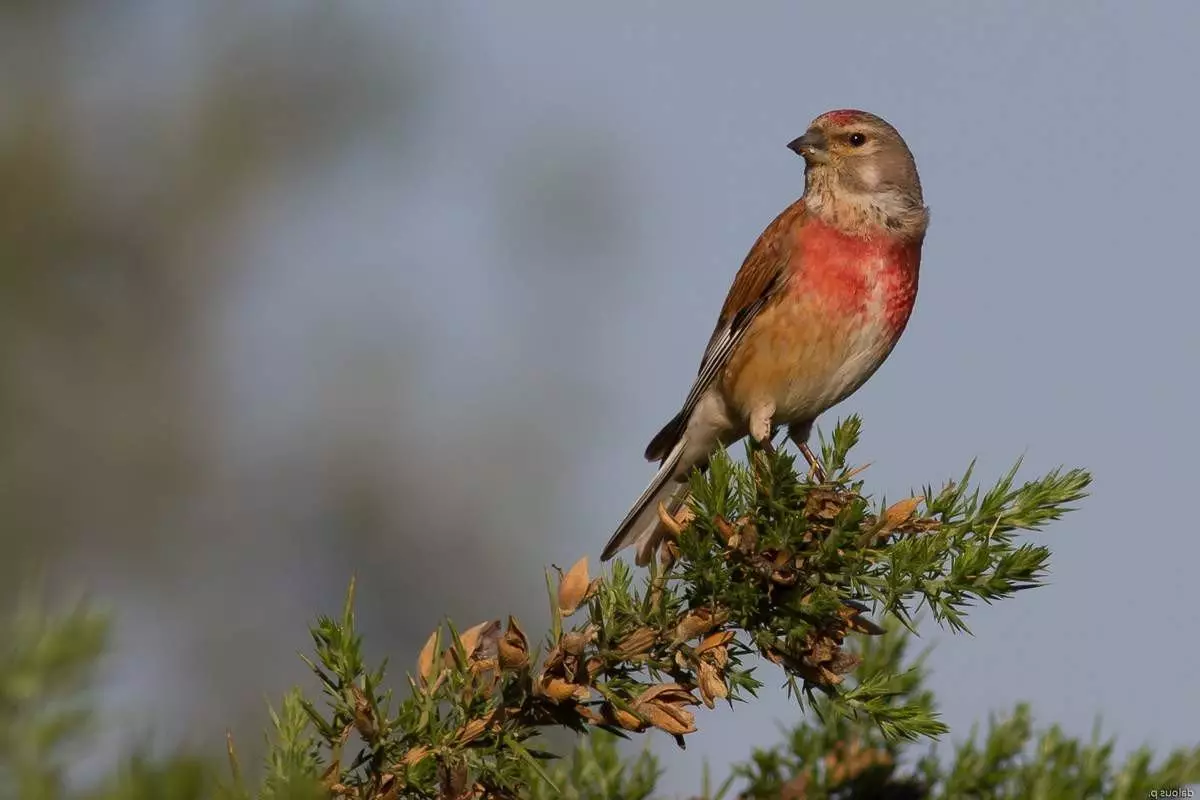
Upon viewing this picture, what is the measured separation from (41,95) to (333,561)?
4.97 metres

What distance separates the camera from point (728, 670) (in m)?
2.62

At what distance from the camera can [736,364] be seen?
17.7 feet

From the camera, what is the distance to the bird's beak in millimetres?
5637

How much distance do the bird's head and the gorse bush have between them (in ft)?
7.82

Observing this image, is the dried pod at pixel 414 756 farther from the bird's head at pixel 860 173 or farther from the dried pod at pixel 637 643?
the bird's head at pixel 860 173

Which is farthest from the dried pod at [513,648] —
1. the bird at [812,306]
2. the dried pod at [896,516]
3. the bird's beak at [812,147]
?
the bird's beak at [812,147]

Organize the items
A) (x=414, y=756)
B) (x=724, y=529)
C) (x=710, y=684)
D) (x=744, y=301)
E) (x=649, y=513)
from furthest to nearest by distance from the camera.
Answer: (x=744, y=301) → (x=649, y=513) → (x=724, y=529) → (x=710, y=684) → (x=414, y=756)

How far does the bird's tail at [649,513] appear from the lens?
4684 mm

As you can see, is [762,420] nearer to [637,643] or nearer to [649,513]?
[649,513]

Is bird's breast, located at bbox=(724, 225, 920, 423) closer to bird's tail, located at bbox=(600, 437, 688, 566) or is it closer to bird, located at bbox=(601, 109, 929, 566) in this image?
bird, located at bbox=(601, 109, 929, 566)

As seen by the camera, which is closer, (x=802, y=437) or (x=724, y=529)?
(x=724, y=529)

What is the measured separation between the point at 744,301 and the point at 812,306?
13.2 inches

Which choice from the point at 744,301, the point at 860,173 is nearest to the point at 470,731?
the point at 744,301

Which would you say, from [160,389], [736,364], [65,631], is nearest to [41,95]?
[160,389]
